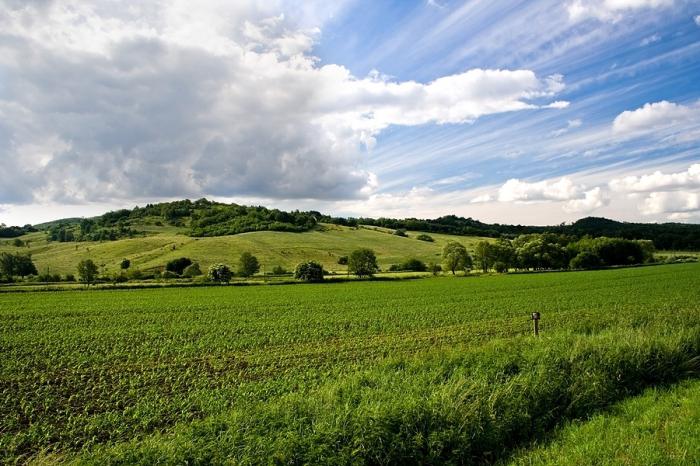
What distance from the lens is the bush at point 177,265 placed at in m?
104

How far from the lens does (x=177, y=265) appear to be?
105 meters

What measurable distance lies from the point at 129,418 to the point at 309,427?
729 centimetres

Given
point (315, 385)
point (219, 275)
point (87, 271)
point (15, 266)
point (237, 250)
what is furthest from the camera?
point (237, 250)

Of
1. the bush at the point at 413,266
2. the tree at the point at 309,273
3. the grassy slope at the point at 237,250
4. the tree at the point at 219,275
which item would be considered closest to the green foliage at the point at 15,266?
the grassy slope at the point at 237,250

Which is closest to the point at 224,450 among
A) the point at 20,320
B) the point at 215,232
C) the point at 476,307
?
the point at 476,307

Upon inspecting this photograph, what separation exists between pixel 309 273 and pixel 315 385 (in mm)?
67760

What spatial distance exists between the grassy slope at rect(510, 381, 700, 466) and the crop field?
603 millimetres

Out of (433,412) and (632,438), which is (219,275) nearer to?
(433,412)

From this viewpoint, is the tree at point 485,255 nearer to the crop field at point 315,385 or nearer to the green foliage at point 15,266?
the crop field at point 315,385

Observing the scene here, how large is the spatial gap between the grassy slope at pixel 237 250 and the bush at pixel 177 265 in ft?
11.2

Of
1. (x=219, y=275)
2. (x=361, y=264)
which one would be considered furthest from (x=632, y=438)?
(x=361, y=264)

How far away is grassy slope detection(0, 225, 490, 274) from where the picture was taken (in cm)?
11306

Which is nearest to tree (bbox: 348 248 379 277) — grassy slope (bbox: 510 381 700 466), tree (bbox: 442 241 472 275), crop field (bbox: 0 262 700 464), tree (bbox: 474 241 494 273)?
tree (bbox: 442 241 472 275)

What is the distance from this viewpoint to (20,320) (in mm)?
36438
